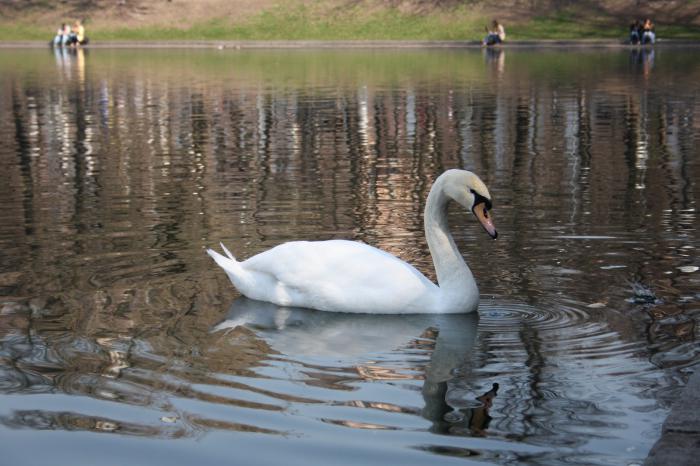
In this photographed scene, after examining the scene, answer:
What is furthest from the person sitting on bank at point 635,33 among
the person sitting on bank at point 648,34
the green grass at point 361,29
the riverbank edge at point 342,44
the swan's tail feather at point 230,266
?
the swan's tail feather at point 230,266

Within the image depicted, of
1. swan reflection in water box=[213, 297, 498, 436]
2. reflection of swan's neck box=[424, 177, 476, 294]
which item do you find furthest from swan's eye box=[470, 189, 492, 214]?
swan reflection in water box=[213, 297, 498, 436]

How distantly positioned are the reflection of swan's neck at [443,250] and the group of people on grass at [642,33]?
1649 inches

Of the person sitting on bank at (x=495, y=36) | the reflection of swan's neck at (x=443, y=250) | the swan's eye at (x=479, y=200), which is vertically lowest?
the person sitting on bank at (x=495, y=36)

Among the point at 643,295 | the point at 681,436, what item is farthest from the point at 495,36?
the point at 681,436

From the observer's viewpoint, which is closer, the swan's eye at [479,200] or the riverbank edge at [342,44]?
the swan's eye at [479,200]

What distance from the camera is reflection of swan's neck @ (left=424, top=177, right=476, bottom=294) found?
7980 millimetres

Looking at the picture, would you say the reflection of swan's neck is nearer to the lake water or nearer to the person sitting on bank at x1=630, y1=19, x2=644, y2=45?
the lake water

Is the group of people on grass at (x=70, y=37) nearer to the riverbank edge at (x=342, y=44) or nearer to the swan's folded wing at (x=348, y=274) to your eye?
the riverbank edge at (x=342, y=44)

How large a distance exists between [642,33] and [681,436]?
45414 millimetres

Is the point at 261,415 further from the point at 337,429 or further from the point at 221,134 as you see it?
the point at 221,134

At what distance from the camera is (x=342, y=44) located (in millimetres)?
52250

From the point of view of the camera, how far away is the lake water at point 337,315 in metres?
5.80

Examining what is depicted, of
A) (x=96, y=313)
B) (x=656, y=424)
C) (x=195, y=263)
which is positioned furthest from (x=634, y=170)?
(x=656, y=424)

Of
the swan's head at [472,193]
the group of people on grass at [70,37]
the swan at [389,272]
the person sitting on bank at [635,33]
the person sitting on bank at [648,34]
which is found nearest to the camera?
the swan's head at [472,193]
